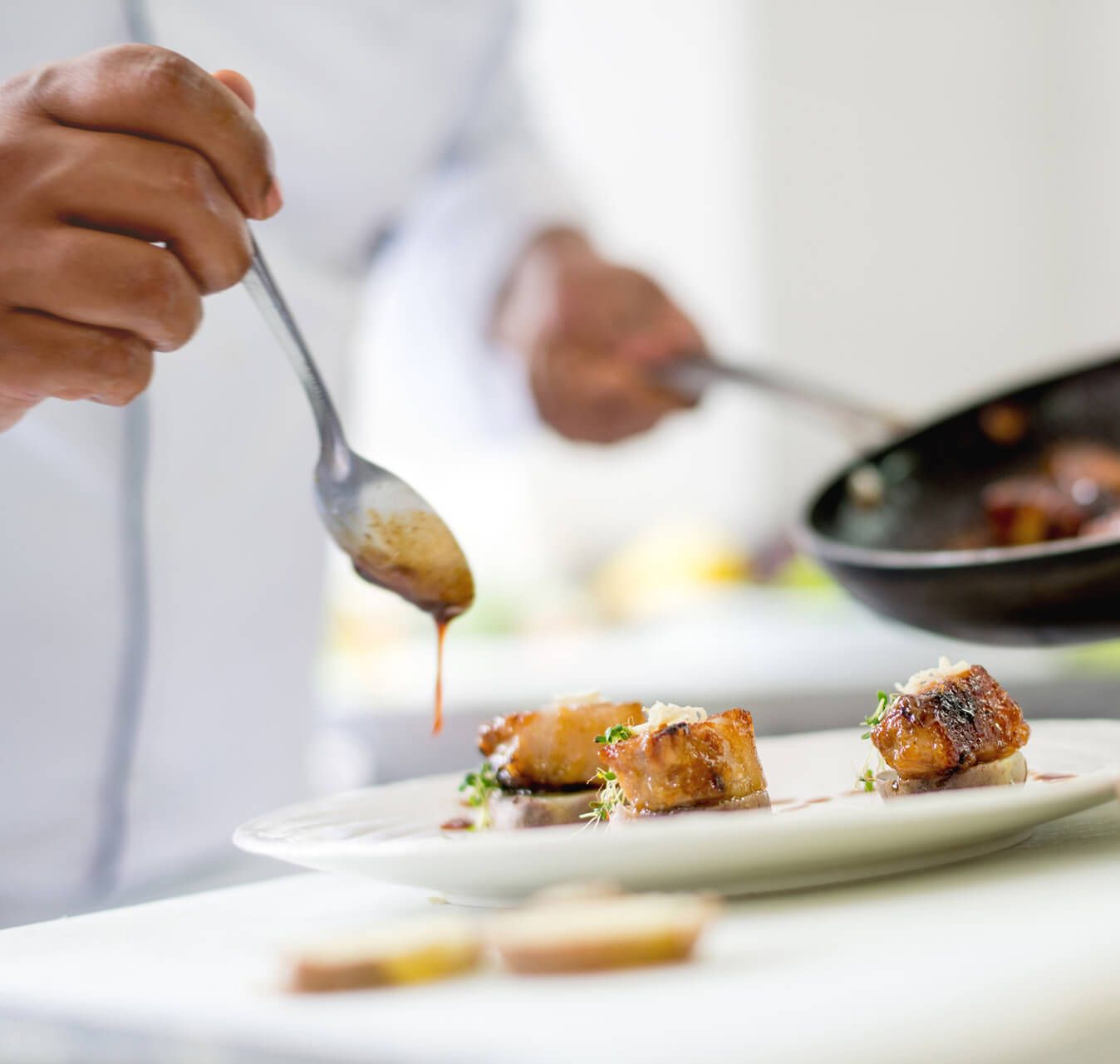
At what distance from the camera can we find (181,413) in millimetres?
1319

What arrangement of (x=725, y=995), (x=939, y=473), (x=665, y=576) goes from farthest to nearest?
(x=665, y=576) → (x=939, y=473) → (x=725, y=995)

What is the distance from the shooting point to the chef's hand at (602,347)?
5.45ft

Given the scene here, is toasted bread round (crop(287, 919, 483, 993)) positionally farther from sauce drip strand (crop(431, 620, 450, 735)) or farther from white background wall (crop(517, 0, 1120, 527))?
white background wall (crop(517, 0, 1120, 527))

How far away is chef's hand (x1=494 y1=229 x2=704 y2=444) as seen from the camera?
1662 millimetres

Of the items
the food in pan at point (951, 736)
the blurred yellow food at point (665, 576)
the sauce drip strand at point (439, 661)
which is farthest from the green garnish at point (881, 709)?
the blurred yellow food at point (665, 576)

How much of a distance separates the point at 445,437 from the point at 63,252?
1.47 meters

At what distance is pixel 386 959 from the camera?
47cm

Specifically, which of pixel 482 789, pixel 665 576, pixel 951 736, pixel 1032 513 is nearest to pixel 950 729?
→ pixel 951 736

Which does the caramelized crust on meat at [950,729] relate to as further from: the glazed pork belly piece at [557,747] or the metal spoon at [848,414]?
the metal spoon at [848,414]

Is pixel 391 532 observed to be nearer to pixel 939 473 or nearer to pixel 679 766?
pixel 679 766

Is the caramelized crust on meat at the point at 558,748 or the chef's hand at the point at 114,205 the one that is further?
the caramelized crust on meat at the point at 558,748

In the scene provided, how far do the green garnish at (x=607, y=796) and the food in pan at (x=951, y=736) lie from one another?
14 centimetres

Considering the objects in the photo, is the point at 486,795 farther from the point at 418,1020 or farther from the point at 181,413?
the point at 181,413

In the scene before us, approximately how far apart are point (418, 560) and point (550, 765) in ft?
0.50
